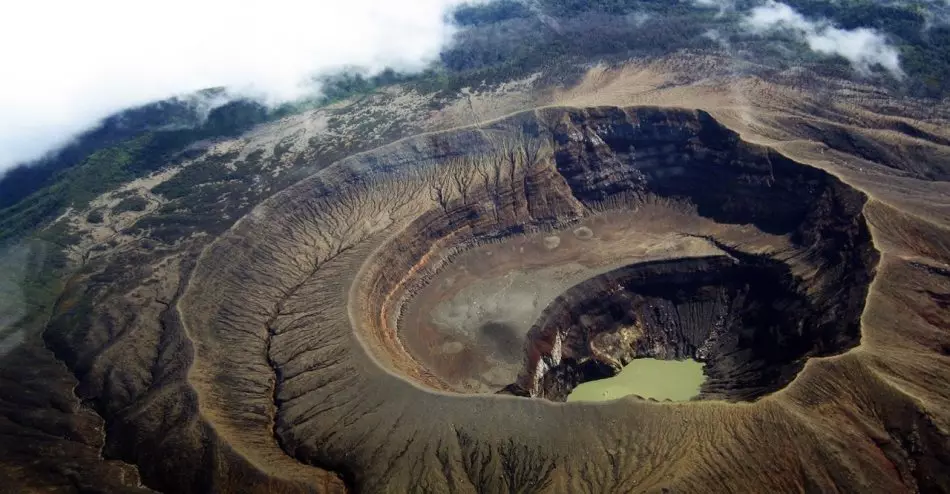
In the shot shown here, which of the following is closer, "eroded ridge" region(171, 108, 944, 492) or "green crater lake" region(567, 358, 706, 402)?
"eroded ridge" region(171, 108, 944, 492)

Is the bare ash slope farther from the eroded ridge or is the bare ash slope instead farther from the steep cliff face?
the steep cliff face

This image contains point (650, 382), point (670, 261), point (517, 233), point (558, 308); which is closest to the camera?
point (650, 382)

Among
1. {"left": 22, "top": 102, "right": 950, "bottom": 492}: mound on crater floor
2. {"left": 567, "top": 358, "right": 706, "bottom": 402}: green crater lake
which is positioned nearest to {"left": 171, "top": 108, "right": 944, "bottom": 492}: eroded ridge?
{"left": 22, "top": 102, "right": 950, "bottom": 492}: mound on crater floor

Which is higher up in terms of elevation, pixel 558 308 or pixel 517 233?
pixel 517 233

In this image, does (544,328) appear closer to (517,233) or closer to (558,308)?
(558,308)

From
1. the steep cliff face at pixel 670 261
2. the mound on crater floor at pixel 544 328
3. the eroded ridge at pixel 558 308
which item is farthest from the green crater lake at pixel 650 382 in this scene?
the eroded ridge at pixel 558 308

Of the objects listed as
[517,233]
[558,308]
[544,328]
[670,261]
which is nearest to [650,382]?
[544,328]

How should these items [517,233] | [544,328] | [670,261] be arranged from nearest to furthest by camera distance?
[544,328] → [670,261] → [517,233]
